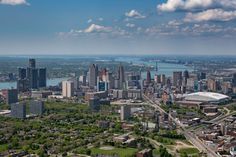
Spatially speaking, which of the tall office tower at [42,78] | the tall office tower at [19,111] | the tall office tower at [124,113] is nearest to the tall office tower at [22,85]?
the tall office tower at [42,78]

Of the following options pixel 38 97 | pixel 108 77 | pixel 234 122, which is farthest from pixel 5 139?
pixel 108 77

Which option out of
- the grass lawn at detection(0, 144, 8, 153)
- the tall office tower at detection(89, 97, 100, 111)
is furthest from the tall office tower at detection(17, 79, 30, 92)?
the grass lawn at detection(0, 144, 8, 153)

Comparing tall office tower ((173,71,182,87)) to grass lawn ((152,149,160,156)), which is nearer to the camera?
grass lawn ((152,149,160,156))

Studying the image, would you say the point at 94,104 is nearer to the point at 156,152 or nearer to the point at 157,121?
the point at 157,121

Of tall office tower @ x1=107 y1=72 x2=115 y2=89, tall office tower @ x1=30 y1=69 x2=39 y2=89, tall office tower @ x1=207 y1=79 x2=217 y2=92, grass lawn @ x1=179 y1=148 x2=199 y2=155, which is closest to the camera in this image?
grass lawn @ x1=179 y1=148 x2=199 y2=155

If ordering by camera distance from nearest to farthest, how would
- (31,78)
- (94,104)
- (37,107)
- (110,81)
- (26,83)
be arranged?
(37,107), (94,104), (110,81), (26,83), (31,78)

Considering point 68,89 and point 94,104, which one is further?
point 68,89

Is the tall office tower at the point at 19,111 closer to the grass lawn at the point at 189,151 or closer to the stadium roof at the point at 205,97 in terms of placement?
the grass lawn at the point at 189,151

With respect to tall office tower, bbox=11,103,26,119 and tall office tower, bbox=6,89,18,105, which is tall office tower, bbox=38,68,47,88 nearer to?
tall office tower, bbox=6,89,18,105

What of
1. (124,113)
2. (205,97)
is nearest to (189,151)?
(124,113)

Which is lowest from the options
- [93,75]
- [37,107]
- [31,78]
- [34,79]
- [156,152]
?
[156,152]

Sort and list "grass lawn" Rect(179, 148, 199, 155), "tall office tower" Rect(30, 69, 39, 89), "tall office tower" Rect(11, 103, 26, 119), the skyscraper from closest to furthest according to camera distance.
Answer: "grass lawn" Rect(179, 148, 199, 155) → "tall office tower" Rect(11, 103, 26, 119) → the skyscraper → "tall office tower" Rect(30, 69, 39, 89)

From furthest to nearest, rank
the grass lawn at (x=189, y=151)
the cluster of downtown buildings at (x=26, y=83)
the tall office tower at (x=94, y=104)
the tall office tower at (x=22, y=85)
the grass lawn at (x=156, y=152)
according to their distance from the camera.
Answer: the tall office tower at (x=22, y=85), the cluster of downtown buildings at (x=26, y=83), the tall office tower at (x=94, y=104), the grass lawn at (x=189, y=151), the grass lawn at (x=156, y=152)
